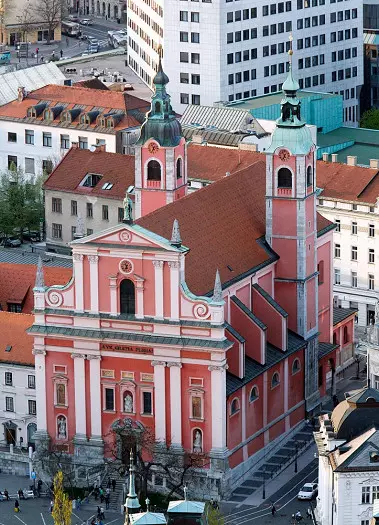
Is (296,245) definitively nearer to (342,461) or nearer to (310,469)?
Result: (310,469)

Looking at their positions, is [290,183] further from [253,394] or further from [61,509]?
[61,509]

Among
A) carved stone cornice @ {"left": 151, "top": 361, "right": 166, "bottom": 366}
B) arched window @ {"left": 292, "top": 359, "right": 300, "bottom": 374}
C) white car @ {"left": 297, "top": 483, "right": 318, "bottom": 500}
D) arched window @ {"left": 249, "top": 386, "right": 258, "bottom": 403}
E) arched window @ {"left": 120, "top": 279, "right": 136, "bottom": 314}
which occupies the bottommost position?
white car @ {"left": 297, "top": 483, "right": 318, "bottom": 500}

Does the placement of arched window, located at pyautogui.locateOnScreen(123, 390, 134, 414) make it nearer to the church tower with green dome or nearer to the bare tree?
the bare tree

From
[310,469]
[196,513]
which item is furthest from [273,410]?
[196,513]

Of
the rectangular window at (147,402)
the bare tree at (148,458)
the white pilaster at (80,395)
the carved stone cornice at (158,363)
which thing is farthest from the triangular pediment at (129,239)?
the bare tree at (148,458)

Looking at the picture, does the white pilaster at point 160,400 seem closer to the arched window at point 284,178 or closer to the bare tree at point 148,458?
the bare tree at point 148,458

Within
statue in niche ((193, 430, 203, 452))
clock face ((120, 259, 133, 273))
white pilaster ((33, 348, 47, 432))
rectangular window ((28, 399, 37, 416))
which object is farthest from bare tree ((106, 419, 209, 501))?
clock face ((120, 259, 133, 273))
